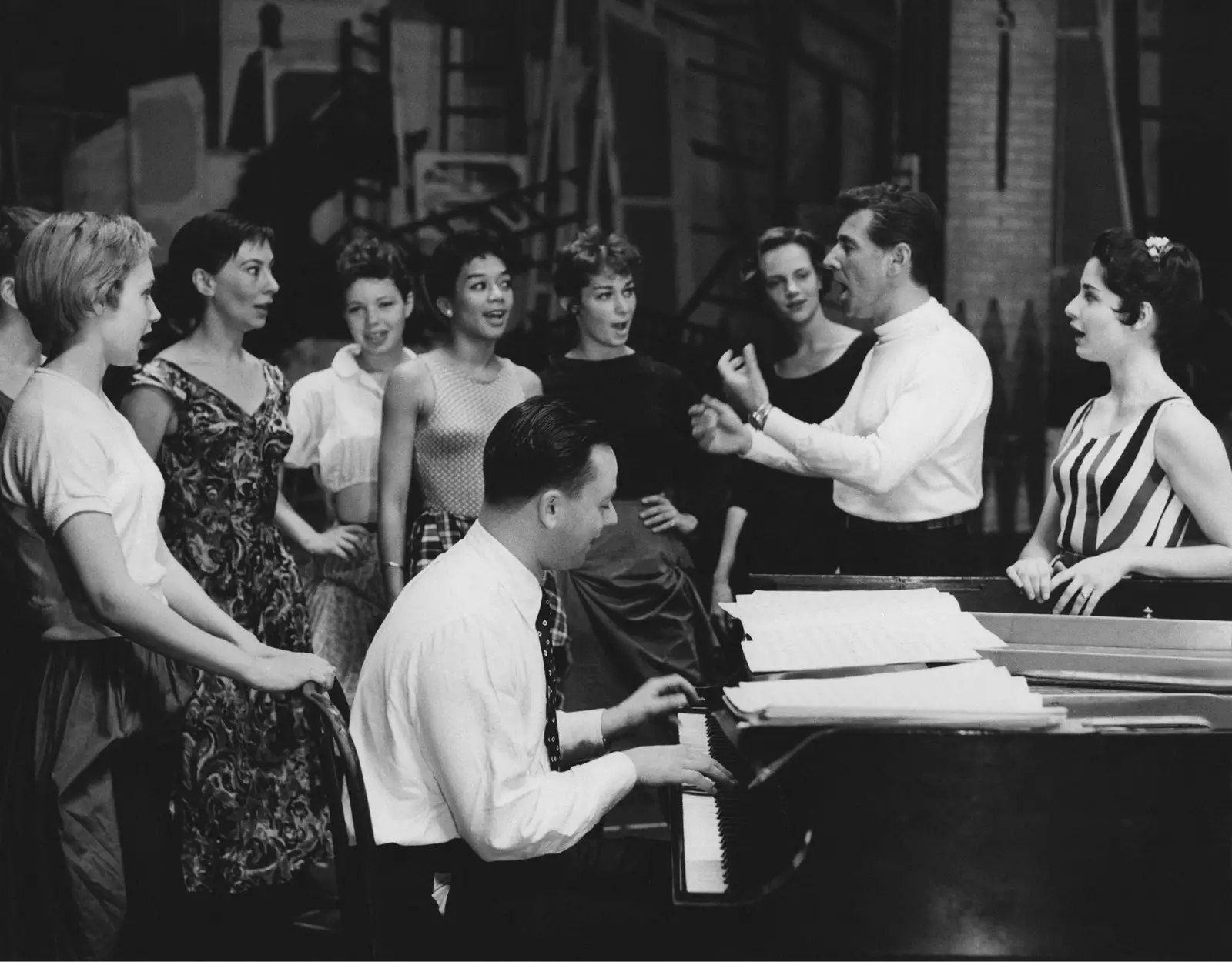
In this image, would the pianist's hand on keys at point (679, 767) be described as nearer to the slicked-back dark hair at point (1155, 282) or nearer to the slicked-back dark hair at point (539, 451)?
the slicked-back dark hair at point (539, 451)

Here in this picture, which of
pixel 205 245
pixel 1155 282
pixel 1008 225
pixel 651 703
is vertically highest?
pixel 1008 225

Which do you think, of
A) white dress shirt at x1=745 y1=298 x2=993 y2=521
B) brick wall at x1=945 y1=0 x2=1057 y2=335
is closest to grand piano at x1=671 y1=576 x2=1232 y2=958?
white dress shirt at x1=745 y1=298 x2=993 y2=521

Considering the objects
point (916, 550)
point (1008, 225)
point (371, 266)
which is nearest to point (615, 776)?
point (916, 550)

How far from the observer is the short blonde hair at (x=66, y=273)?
7.71 feet

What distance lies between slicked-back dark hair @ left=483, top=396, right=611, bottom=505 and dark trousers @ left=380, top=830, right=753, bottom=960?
54cm

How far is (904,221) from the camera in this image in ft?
10.2

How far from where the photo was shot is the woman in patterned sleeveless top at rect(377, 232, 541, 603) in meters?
3.50

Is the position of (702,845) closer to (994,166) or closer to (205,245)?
(205,245)

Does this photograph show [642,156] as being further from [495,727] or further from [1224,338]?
[495,727]

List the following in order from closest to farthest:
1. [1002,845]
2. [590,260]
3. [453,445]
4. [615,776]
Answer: [1002,845] < [615,776] < [453,445] < [590,260]

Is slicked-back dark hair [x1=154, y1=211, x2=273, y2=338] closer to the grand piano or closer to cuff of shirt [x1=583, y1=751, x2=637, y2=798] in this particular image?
cuff of shirt [x1=583, y1=751, x2=637, y2=798]

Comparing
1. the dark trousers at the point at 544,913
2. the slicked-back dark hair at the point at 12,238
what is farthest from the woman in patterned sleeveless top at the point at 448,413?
the dark trousers at the point at 544,913

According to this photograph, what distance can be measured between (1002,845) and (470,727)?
0.71 m

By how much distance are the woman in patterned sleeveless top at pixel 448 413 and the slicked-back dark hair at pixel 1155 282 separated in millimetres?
1553
